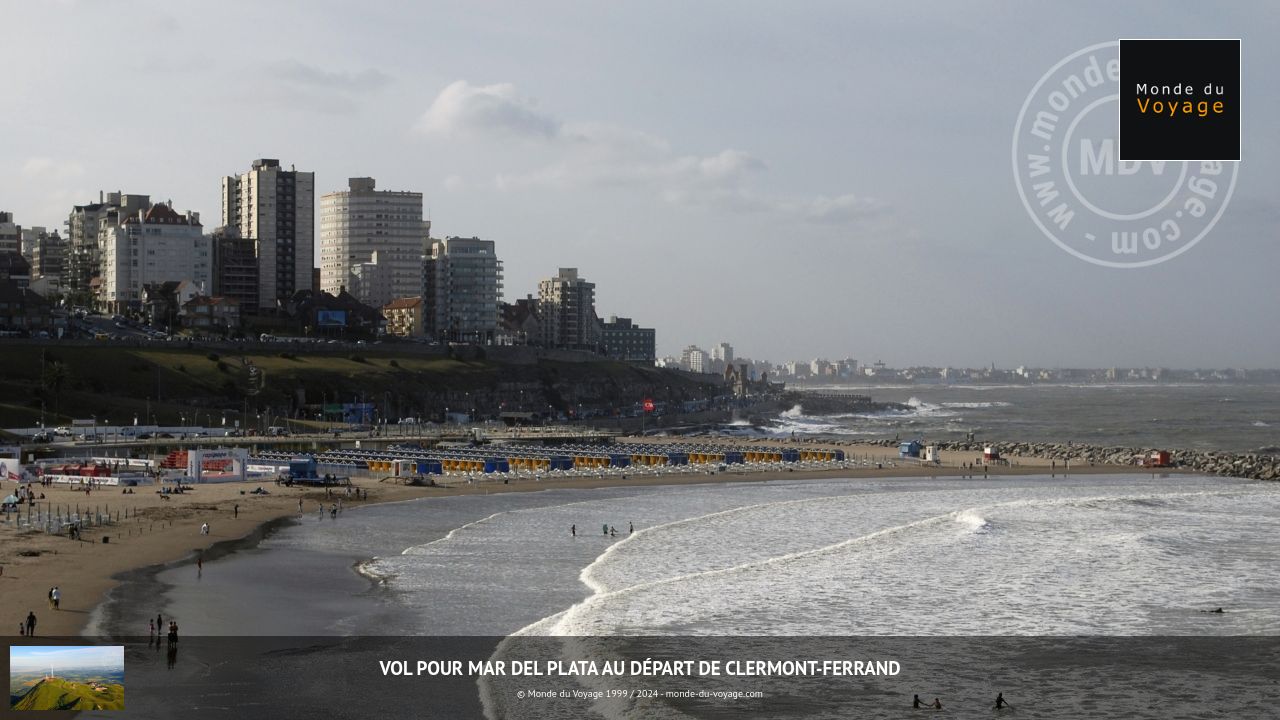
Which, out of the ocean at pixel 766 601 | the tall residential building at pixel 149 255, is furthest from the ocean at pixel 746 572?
the tall residential building at pixel 149 255

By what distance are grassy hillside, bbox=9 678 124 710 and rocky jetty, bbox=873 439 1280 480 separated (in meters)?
93.9

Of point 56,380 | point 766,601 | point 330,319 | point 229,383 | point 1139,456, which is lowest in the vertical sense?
point 766,601

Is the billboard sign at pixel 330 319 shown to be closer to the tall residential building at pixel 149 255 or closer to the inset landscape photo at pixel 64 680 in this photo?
the tall residential building at pixel 149 255

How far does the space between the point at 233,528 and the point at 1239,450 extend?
105472mm

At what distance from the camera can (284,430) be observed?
11694cm

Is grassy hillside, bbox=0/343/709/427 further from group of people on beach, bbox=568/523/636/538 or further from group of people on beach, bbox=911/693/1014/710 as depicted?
group of people on beach, bbox=911/693/1014/710

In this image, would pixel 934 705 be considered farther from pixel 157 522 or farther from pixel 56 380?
pixel 56 380

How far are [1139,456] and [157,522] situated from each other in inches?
3525

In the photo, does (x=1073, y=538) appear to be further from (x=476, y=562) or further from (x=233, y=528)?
(x=233, y=528)

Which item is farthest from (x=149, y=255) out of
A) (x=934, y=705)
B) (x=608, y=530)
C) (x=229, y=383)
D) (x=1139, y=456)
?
(x=934, y=705)

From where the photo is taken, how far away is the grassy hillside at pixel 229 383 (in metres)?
112

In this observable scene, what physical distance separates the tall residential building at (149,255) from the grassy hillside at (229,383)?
46.2 m

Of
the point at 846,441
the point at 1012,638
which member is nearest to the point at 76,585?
the point at 1012,638

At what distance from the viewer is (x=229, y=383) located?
130250 mm
